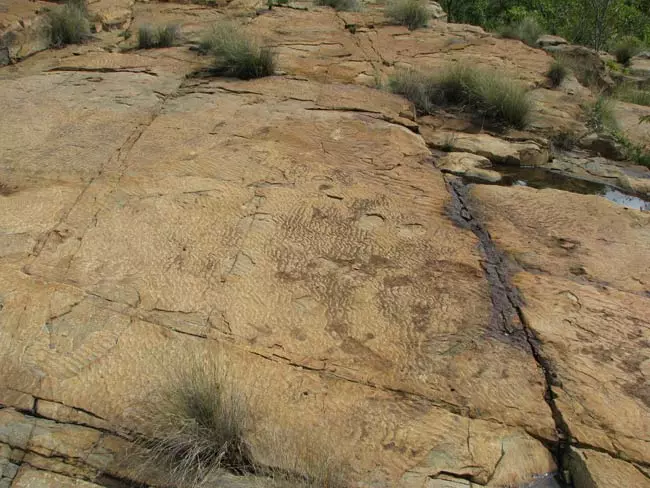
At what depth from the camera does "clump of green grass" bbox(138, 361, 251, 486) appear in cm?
187

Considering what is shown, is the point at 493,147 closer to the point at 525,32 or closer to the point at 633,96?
the point at 633,96

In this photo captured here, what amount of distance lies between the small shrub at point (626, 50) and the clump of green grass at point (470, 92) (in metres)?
5.57

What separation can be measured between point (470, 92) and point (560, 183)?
47.8 inches

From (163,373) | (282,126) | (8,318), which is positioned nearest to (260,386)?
(163,373)

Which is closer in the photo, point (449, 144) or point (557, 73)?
point (449, 144)

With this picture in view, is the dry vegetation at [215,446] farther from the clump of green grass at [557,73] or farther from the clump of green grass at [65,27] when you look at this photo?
the clump of green grass at [557,73]

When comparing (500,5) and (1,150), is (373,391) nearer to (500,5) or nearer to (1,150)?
(1,150)

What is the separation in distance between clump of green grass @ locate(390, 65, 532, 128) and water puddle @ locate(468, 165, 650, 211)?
2.11 ft

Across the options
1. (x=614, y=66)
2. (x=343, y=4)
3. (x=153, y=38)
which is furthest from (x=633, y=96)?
(x=153, y=38)

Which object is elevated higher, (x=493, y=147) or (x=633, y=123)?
(x=493, y=147)

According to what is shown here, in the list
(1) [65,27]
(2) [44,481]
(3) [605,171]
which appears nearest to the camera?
(2) [44,481]

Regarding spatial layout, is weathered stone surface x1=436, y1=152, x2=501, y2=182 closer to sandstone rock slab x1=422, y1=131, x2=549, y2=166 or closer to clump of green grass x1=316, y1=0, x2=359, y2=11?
sandstone rock slab x1=422, y1=131, x2=549, y2=166

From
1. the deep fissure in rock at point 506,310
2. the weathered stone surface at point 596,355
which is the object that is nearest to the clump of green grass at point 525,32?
the deep fissure in rock at point 506,310

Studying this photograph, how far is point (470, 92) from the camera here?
466 cm
